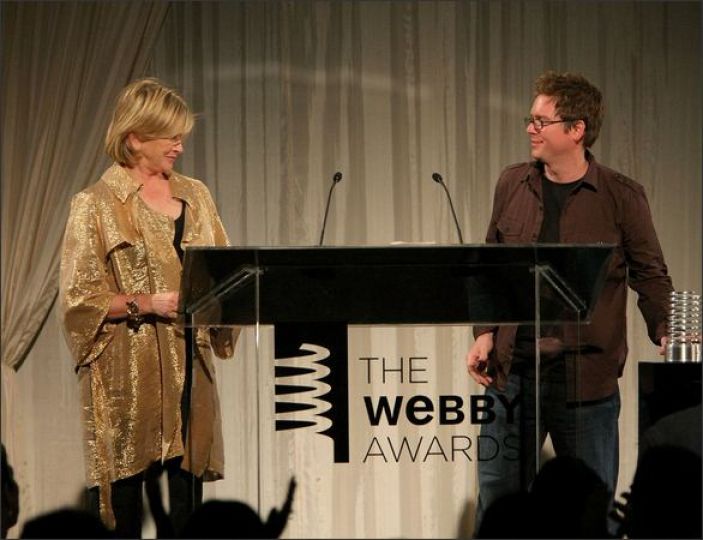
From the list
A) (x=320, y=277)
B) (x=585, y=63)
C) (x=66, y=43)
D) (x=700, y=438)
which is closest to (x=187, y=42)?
(x=66, y=43)

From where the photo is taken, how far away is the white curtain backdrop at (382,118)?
19.4 ft

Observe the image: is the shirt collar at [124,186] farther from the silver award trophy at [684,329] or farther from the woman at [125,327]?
the silver award trophy at [684,329]

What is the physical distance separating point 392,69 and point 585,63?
0.90 m

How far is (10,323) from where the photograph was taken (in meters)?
5.82

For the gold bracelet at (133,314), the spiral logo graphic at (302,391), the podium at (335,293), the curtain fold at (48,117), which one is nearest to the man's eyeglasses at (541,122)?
the podium at (335,293)

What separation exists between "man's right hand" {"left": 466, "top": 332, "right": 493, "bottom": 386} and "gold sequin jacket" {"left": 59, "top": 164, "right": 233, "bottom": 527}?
3.50 feet

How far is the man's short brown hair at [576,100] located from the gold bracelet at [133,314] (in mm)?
1579

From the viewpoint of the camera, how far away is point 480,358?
3326mm

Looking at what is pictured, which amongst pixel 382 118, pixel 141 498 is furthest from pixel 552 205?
pixel 382 118

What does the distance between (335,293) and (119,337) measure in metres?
1.05

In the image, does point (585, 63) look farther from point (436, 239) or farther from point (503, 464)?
point (503, 464)

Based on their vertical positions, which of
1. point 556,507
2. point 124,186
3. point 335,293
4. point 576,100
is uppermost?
point 576,100

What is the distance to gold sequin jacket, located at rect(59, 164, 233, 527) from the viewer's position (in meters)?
4.05

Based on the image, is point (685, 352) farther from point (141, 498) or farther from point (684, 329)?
point (141, 498)
